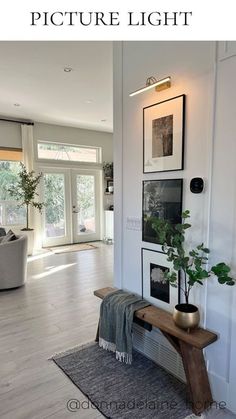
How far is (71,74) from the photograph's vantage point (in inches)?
145

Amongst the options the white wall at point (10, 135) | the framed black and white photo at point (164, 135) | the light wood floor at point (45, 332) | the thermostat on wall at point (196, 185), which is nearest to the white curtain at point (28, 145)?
the white wall at point (10, 135)

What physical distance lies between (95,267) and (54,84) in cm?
303

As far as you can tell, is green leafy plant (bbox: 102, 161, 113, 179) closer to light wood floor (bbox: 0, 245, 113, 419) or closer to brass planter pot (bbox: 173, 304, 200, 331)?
light wood floor (bbox: 0, 245, 113, 419)

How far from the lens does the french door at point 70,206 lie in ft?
21.5

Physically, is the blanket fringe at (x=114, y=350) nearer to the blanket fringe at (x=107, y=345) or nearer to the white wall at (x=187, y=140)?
A: the blanket fringe at (x=107, y=345)

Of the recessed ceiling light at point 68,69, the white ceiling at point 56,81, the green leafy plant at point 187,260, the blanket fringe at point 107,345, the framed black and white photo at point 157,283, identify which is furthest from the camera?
the recessed ceiling light at point 68,69

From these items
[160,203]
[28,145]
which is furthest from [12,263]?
[28,145]

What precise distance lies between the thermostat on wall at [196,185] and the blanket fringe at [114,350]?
140 centimetres

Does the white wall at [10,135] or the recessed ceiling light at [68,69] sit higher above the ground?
the recessed ceiling light at [68,69]

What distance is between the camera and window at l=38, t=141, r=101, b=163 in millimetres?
6462

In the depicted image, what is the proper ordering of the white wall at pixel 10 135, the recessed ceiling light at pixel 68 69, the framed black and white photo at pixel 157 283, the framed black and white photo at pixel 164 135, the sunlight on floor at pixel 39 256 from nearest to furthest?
the framed black and white photo at pixel 164 135 < the framed black and white photo at pixel 157 283 < the recessed ceiling light at pixel 68 69 < the sunlight on floor at pixel 39 256 < the white wall at pixel 10 135

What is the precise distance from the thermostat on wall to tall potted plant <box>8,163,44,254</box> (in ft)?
14.6
